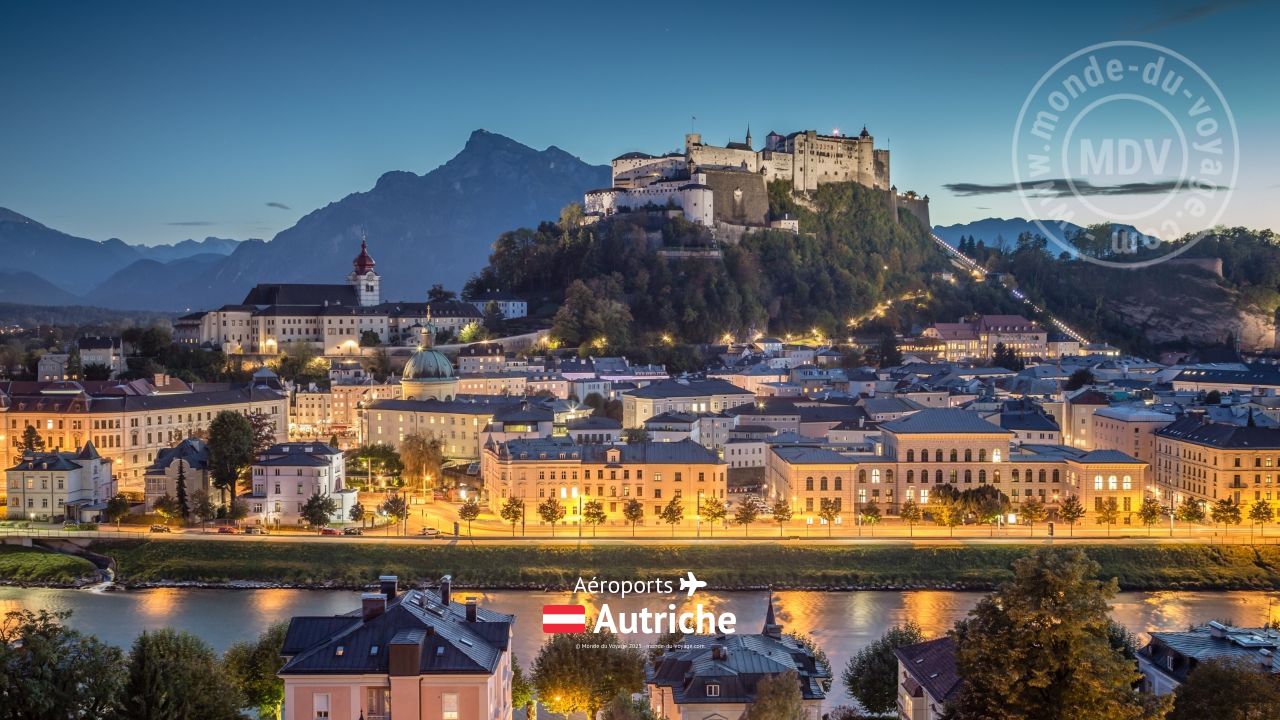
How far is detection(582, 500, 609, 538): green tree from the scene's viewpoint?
22500 mm

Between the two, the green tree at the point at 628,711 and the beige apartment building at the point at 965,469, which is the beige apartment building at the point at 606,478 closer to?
the beige apartment building at the point at 965,469

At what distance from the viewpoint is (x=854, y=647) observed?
52.7 feet

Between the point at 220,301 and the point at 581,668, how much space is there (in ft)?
307

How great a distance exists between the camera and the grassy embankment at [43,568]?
2069cm

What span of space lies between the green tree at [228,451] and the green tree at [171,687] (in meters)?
14.2

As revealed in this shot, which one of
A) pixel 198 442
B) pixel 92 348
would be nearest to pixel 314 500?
pixel 198 442

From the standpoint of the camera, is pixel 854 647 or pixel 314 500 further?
pixel 314 500

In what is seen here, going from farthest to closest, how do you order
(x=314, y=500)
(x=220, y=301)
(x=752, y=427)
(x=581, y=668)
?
(x=220, y=301) < (x=752, y=427) < (x=314, y=500) < (x=581, y=668)

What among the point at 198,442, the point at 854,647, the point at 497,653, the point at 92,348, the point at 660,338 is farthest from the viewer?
the point at 660,338

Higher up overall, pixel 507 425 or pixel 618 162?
pixel 618 162

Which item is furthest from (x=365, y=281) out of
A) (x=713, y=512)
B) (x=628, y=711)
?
(x=628, y=711)

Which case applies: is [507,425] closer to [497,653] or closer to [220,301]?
[497,653]

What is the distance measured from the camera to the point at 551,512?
877 inches

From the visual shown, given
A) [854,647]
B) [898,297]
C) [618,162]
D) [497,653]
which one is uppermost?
[618,162]
